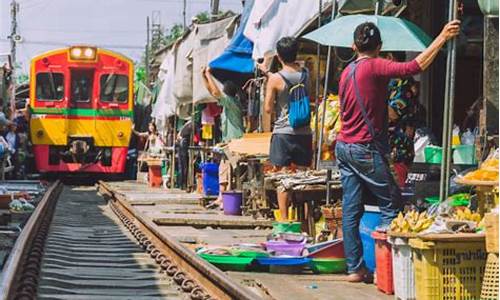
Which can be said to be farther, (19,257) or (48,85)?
(48,85)

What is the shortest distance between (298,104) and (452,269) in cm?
361

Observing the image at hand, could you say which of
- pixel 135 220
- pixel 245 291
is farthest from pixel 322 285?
pixel 135 220

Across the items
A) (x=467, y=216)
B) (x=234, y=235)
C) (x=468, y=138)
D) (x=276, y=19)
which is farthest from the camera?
(x=276, y=19)

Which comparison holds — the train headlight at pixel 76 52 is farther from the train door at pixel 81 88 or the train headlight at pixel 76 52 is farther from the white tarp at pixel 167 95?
the white tarp at pixel 167 95

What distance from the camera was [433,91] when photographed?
1068cm

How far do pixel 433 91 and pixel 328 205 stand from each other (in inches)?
117

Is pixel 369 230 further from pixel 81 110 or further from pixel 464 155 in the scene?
pixel 81 110

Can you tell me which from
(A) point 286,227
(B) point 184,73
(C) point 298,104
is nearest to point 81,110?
(B) point 184,73

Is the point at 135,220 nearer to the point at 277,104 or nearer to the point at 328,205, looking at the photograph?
the point at 277,104

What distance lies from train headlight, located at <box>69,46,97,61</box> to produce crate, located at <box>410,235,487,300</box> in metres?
18.9

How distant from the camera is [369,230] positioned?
6680mm

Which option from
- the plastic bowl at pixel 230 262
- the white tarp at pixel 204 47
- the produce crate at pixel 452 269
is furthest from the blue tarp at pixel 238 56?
the produce crate at pixel 452 269

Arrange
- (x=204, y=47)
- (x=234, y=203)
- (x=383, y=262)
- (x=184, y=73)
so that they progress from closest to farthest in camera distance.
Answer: (x=383, y=262)
(x=234, y=203)
(x=204, y=47)
(x=184, y=73)

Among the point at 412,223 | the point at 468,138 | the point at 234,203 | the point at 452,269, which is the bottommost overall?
the point at 234,203
